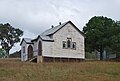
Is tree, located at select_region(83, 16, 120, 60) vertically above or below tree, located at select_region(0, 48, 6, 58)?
above

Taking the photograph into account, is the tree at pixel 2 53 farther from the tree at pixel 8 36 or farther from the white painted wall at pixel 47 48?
the white painted wall at pixel 47 48

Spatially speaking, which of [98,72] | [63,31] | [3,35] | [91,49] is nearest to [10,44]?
[3,35]

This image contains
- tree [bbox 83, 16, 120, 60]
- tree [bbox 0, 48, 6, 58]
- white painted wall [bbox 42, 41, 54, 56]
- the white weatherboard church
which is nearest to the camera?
white painted wall [bbox 42, 41, 54, 56]

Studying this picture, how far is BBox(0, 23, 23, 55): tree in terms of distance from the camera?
86.3 meters

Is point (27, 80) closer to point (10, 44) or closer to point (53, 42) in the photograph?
point (53, 42)

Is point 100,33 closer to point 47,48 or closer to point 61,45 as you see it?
point 61,45

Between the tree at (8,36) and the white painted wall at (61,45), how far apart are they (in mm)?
38148

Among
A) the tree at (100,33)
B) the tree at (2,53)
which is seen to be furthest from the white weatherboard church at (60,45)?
the tree at (2,53)

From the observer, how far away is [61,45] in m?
50.0

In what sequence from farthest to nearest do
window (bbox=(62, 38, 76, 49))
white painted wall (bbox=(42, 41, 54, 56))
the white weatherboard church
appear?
1. window (bbox=(62, 38, 76, 49))
2. the white weatherboard church
3. white painted wall (bbox=(42, 41, 54, 56))

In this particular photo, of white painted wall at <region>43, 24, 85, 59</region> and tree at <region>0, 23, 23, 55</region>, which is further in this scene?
tree at <region>0, 23, 23, 55</region>

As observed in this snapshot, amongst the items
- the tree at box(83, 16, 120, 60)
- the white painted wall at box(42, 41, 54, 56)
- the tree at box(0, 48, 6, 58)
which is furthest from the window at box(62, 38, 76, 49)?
the tree at box(0, 48, 6, 58)

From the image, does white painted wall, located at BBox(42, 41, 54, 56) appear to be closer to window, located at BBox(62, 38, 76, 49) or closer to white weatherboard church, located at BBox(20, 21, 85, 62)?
white weatherboard church, located at BBox(20, 21, 85, 62)

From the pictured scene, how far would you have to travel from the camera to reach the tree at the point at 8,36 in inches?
3398
